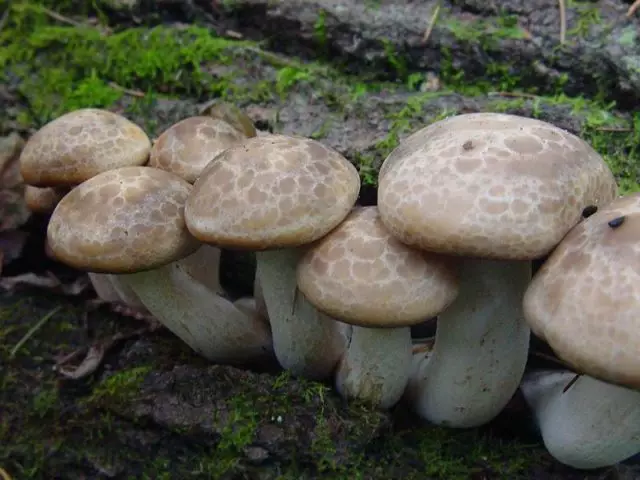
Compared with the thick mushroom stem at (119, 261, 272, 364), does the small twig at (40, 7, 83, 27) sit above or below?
above

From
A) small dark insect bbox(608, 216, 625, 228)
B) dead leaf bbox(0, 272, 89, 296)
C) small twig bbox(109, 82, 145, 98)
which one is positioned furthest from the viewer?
small twig bbox(109, 82, 145, 98)

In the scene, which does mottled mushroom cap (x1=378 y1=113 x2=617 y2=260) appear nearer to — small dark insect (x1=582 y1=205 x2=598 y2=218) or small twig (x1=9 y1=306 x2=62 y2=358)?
small dark insect (x1=582 y1=205 x2=598 y2=218)

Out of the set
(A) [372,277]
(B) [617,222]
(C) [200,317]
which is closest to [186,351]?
(C) [200,317]

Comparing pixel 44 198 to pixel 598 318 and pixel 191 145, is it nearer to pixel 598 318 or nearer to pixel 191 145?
pixel 191 145

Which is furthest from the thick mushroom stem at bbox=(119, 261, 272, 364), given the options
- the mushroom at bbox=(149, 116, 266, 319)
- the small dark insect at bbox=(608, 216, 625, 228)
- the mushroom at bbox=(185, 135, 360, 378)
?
the small dark insect at bbox=(608, 216, 625, 228)

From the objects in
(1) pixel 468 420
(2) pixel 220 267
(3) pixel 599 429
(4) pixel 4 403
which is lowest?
(4) pixel 4 403

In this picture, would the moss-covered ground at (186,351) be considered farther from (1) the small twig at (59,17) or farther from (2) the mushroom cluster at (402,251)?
(2) the mushroom cluster at (402,251)

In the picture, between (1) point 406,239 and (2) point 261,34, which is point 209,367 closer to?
(1) point 406,239

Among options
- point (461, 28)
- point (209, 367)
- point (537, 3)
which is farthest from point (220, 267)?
point (537, 3)

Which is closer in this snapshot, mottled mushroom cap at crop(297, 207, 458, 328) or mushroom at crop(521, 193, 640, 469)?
mushroom at crop(521, 193, 640, 469)
